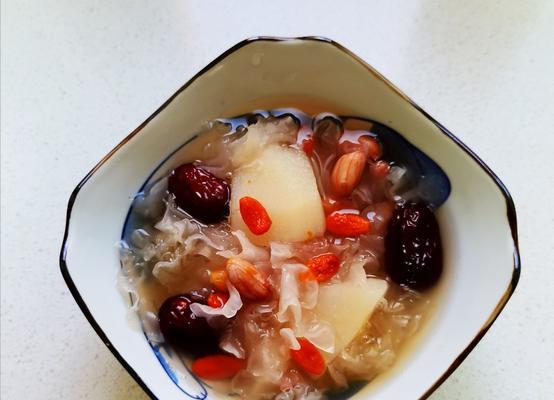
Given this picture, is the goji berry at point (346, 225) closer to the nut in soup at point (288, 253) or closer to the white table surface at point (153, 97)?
the nut in soup at point (288, 253)

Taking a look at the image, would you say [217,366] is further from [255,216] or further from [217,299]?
[255,216]

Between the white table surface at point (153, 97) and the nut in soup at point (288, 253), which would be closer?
the nut in soup at point (288, 253)

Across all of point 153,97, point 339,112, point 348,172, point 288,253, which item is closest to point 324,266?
point 288,253

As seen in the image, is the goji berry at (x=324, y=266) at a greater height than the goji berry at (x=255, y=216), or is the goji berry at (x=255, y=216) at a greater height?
the goji berry at (x=255, y=216)

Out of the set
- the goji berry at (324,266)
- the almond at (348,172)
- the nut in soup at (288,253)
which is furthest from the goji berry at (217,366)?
the almond at (348,172)

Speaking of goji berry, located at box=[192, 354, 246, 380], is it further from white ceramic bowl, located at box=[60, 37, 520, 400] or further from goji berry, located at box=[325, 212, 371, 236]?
goji berry, located at box=[325, 212, 371, 236]

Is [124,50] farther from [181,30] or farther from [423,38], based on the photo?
[423,38]

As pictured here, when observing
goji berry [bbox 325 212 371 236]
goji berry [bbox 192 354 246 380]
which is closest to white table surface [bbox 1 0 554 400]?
goji berry [bbox 192 354 246 380]
